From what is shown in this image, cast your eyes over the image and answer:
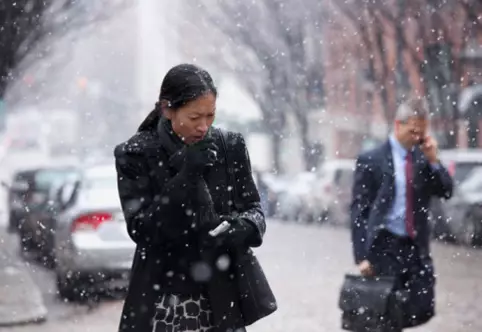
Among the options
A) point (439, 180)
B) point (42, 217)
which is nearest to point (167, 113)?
point (439, 180)

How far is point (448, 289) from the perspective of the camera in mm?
12234

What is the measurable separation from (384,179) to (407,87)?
24.6 meters

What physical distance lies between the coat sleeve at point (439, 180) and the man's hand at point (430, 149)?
0.05 m

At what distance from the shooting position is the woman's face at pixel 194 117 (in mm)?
3502

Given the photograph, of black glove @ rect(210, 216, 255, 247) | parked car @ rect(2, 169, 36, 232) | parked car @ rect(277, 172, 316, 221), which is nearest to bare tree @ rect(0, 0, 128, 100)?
parked car @ rect(2, 169, 36, 232)

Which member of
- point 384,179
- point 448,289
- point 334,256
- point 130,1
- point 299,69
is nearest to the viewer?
point 384,179

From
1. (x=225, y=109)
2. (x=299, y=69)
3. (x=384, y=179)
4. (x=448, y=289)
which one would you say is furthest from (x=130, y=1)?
(x=225, y=109)

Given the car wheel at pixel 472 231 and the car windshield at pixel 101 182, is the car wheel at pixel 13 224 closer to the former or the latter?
the car wheel at pixel 472 231

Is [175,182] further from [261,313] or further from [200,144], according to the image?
[261,313]

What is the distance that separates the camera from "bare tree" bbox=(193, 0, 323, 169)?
118ft

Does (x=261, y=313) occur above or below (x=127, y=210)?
below

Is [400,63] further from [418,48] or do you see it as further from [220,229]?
[220,229]

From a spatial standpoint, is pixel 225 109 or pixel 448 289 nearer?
pixel 448 289

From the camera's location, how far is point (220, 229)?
3537mm
